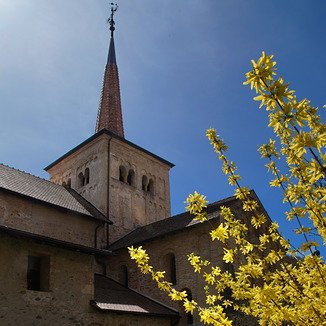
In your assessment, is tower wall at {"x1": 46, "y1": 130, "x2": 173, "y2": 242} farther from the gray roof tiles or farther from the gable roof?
the gray roof tiles

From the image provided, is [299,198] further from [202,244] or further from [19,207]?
[19,207]

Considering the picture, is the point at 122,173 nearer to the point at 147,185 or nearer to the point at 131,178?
the point at 131,178

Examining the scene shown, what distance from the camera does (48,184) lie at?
21.1 meters

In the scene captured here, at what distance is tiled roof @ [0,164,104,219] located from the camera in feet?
54.7

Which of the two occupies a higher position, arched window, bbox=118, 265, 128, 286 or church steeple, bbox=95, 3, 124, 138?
church steeple, bbox=95, 3, 124, 138

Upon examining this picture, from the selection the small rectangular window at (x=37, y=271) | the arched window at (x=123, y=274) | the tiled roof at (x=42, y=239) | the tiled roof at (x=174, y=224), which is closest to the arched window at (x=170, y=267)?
the tiled roof at (x=174, y=224)

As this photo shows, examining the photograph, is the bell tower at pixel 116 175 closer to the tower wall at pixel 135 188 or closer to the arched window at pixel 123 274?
the tower wall at pixel 135 188

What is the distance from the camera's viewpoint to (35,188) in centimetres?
1845

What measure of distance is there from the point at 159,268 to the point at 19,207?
7.37m

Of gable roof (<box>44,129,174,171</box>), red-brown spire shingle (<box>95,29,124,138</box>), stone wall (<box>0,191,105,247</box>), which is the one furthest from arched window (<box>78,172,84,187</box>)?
stone wall (<box>0,191,105,247</box>)

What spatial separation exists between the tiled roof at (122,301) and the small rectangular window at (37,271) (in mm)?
1983

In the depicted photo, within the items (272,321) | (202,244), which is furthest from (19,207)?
(272,321)

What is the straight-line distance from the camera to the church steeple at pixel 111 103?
27.8 metres

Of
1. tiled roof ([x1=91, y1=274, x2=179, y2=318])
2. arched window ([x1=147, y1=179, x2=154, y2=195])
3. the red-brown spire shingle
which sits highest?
the red-brown spire shingle
